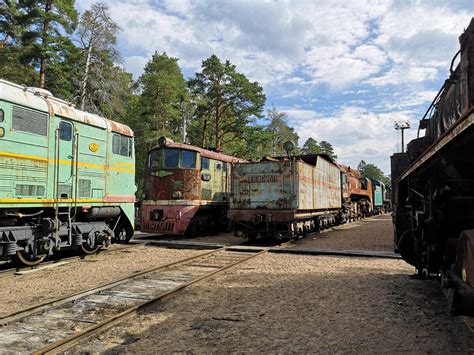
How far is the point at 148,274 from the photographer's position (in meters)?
7.38

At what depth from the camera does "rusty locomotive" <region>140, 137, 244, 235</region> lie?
13516mm

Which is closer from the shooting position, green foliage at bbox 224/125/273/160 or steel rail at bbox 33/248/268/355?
steel rail at bbox 33/248/268/355

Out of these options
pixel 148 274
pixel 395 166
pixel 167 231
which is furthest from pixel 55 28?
pixel 395 166

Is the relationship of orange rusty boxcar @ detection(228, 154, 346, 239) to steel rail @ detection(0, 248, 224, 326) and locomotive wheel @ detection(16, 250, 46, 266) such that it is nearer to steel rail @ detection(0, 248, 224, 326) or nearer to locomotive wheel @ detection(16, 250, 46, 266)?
steel rail @ detection(0, 248, 224, 326)

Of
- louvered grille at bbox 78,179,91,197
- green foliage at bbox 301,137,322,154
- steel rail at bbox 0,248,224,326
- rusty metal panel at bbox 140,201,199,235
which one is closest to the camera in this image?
steel rail at bbox 0,248,224,326

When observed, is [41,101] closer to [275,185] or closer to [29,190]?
[29,190]

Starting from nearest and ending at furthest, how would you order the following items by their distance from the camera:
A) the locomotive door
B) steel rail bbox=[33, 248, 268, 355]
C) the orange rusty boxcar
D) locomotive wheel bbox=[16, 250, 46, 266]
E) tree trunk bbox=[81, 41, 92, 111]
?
1. steel rail bbox=[33, 248, 268, 355]
2. locomotive wheel bbox=[16, 250, 46, 266]
3. the locomotive door
4. the orange rusty boxcar
5. tree trunk bbox=[81, 41, 92, 111]

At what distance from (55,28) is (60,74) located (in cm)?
332

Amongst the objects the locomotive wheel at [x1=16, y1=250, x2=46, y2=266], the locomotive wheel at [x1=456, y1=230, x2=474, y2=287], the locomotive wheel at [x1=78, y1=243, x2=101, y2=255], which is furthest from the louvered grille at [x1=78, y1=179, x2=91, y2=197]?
the locomotive wheel at [x1=456, y1=230, x2=474, y2=287]

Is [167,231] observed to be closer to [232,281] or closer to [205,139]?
[232,281]

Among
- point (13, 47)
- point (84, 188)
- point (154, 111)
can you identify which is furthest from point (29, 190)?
point (154, 111)

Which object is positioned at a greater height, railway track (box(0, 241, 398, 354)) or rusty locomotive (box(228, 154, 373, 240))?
rusty locomotive (box(228, 154, 373, 240))

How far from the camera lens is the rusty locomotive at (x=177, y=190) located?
44.3 ft

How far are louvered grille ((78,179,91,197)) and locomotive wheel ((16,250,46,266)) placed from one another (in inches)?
69.1
